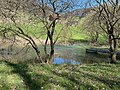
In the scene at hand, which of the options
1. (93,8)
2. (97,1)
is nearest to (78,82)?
(97,1)

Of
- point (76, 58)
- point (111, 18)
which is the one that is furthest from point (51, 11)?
point (76, 58)

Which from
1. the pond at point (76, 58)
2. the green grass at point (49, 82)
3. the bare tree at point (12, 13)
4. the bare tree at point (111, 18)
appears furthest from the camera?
the pond at point (76, 58)

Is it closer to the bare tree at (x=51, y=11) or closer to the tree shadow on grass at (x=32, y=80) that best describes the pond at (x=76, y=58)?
the bare tree at (x=51, y=11)

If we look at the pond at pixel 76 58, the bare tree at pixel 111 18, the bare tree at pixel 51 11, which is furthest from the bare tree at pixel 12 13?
the pond at pixel 76 58

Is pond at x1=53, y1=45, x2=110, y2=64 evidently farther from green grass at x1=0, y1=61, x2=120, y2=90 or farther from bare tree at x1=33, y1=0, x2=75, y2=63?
green grass at x1=0, y1=61, x2=120, y2=90

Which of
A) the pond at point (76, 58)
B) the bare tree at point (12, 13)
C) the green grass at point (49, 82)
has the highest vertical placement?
the bare tree at point (12, 13)

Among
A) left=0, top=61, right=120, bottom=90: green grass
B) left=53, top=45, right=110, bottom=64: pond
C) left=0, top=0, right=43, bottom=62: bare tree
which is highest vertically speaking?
left=0, top=0, right=43, bottom=62: bare tree

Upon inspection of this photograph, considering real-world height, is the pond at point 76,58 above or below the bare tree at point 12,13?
below

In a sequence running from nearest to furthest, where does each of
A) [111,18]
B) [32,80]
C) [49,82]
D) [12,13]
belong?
[49,82] < [32,80] < [12,13] < [111,18]

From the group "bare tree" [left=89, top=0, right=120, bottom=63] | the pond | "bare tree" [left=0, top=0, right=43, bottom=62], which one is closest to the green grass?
"bare tree" [left=0, top=0, right=43, bottom=62]

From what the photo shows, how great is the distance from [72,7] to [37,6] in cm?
296

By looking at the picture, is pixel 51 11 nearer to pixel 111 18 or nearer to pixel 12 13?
pixel 12 13

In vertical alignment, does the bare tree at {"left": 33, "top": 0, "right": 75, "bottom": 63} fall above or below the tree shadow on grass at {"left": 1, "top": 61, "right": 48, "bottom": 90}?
above

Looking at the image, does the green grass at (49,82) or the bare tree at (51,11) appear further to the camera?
the bare tree at (51,11)
